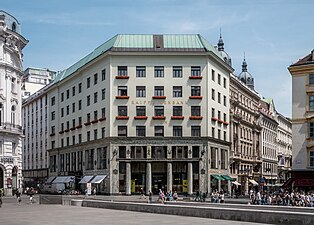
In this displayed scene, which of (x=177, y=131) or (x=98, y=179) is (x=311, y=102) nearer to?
(x=177, y=131)

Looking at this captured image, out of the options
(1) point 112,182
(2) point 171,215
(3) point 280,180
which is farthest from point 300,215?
(3) point 280,180

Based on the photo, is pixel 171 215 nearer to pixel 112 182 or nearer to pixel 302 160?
pixel 302 160

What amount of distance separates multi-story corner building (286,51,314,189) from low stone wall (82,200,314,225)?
93.2 ft

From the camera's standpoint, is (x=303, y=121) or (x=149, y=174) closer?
(x=303, y=121)

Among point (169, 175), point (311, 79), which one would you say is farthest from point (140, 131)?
point (311, 79)

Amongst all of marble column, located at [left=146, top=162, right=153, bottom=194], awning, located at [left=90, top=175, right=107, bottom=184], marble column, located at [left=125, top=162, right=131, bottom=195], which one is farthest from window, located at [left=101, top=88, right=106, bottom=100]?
marble column, located at [left=146, top=162, right=153, bottom=194]

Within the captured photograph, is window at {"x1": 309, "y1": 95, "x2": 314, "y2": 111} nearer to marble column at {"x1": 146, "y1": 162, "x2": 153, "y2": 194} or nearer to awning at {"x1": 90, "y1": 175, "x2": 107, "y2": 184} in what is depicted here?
marble column at {"x1": 146, "y1": 162, "x2": 153, "y2": 194}

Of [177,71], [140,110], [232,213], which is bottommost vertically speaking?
[232,213]

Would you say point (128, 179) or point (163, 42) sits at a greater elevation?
point (163, 42)

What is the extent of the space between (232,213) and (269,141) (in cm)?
10055

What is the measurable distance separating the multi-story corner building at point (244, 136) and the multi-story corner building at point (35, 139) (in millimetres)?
37686

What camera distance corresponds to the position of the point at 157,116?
251 feet

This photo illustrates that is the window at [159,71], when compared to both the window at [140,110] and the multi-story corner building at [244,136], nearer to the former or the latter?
the window at [140,110]

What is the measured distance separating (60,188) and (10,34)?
85.9 ft
